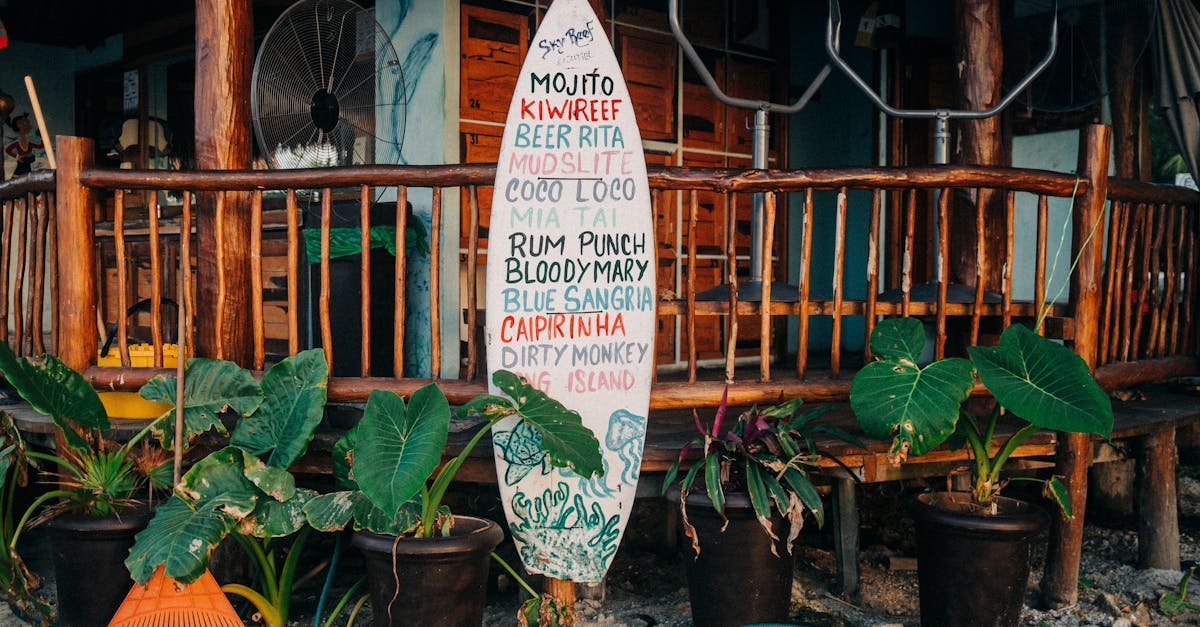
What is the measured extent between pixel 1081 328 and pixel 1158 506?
1130 millimetres

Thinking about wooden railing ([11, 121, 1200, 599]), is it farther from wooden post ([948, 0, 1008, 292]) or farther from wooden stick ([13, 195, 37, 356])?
wooden post ([948, 0, 1008, 292])

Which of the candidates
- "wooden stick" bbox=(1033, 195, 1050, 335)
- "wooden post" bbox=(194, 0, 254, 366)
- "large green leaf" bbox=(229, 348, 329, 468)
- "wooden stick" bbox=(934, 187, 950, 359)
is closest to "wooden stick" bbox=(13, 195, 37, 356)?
"wooden post" bbox=(194, 0, 254, 366)

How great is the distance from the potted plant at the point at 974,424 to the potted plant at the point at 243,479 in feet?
6.00

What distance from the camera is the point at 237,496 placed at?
3213 mm

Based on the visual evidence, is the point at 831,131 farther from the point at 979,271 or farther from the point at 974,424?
the point at 974,424

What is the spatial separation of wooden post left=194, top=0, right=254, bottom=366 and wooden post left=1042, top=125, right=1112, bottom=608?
10.6 ft

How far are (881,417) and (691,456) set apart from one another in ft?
2.60

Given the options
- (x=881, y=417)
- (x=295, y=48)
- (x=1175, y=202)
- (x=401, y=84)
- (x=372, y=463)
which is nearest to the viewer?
(x=372, y=463)

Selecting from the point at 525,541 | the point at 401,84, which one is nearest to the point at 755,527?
the point at 525,541

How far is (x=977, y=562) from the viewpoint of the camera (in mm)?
3330

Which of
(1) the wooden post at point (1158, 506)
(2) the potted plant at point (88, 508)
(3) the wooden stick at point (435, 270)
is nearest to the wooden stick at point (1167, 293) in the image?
(1) the wooden post at point (1158, 506)

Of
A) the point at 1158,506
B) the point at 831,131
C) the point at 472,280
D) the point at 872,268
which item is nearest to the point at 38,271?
the point at 472,280

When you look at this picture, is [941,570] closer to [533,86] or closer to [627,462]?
[627,462]

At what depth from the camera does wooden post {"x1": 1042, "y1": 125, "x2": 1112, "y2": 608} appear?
12.9 ft
